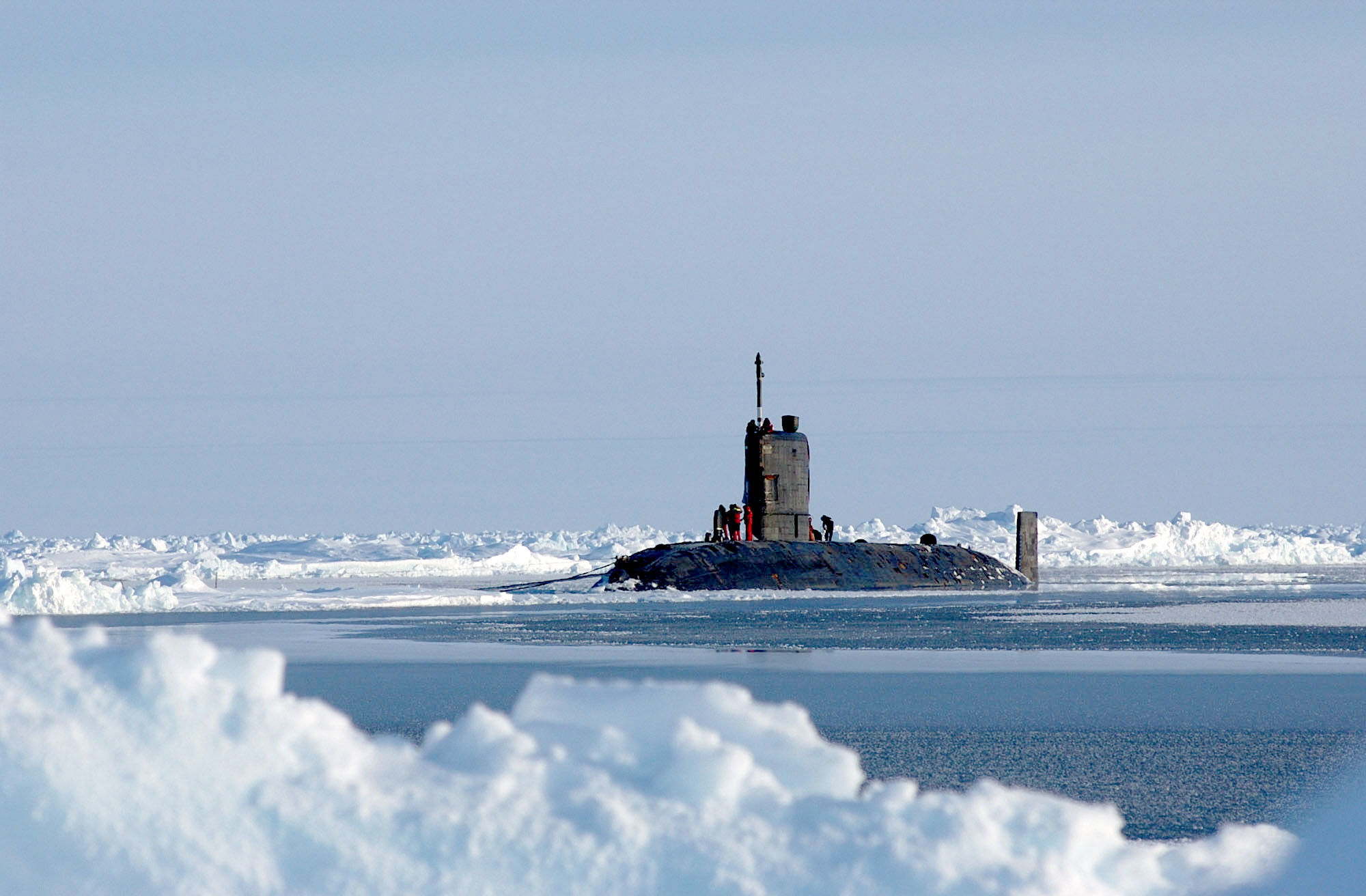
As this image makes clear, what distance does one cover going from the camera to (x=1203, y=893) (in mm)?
3209

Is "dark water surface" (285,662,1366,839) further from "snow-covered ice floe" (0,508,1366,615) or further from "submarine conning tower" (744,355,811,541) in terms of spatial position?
"snow-covered ice floe" (0,508,1366,615)

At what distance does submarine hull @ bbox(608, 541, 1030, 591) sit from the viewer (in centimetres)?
3002

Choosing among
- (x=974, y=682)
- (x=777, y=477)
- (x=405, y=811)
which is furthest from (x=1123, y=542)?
(x=405, y=811)

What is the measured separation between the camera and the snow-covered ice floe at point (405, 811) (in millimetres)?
2594

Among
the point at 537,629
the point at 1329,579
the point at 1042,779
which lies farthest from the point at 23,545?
the point at 1042,779

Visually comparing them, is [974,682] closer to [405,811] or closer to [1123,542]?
[405,811]

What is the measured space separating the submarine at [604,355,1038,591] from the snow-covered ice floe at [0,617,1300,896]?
2671cm

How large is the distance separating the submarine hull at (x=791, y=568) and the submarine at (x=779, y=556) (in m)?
0.02

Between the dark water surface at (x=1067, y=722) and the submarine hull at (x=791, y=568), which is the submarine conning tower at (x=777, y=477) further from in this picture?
the dark water surface at (x=1067, y=722)

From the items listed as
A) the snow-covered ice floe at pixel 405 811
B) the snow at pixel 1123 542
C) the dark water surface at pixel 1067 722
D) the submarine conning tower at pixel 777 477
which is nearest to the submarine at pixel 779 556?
the submarine conning tower at pixel 777 477

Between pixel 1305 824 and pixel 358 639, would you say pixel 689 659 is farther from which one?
pixel 1305 824

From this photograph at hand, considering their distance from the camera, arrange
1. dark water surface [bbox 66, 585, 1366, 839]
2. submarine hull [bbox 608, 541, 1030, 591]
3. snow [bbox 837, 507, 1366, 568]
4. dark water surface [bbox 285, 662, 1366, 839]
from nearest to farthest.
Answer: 1. dark water surface [bbox 285, 662, 1366, 839]
2. dark water surface [bbox 66, 585, 1366, 839]
3. submarine hull [bbox 608, 541, 1030, 591]
4. snow [bbox 837, 507, 1366, 568]

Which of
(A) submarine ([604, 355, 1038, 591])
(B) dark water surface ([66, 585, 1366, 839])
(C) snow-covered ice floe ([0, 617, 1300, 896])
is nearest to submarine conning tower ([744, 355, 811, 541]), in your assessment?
(A) submarine ([604, 355, 1038, 591])

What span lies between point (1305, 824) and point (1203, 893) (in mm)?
1908
